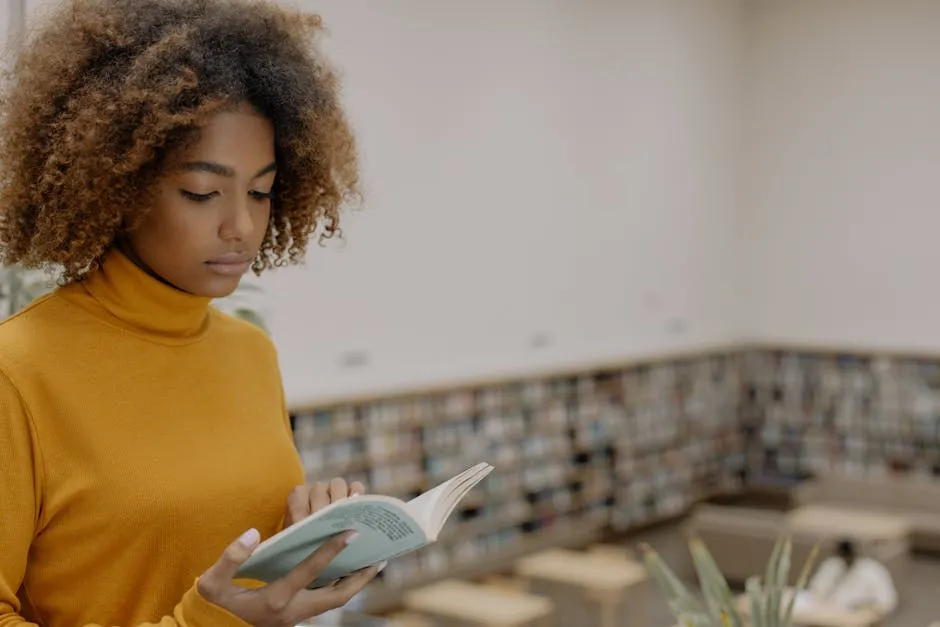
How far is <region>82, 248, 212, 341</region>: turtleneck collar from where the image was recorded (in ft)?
4.41

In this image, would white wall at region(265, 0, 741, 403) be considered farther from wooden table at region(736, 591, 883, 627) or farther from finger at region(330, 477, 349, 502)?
finger at region(330, 477, 349, 502)

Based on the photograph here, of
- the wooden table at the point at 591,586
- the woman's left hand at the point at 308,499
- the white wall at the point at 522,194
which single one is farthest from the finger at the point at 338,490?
the wooden table at the point at 591,586

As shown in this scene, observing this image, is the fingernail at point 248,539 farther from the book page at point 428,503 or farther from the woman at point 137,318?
the book page at point 428,503

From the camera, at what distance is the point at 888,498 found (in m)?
7.16

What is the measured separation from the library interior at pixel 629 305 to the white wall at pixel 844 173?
21 mm

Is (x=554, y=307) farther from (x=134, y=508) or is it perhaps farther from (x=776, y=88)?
(x=134, y=508)

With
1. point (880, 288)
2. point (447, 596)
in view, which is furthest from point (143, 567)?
point (880, 288)

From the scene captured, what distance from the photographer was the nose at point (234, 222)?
1345 mm

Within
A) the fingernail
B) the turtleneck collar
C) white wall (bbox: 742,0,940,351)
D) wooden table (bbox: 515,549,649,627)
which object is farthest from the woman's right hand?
white wall (bbox: 742,0,940,351)

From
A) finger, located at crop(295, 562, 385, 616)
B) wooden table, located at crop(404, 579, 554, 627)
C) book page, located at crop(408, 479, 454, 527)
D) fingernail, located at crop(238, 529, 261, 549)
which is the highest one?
fingernail, located at crop(238, 529, 261, 549)

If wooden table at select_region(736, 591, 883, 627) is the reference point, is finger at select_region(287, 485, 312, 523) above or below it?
above

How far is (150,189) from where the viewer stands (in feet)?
4.35

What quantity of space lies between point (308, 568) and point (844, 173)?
7851 mm

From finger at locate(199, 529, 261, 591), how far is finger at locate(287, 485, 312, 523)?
0.23 metres
